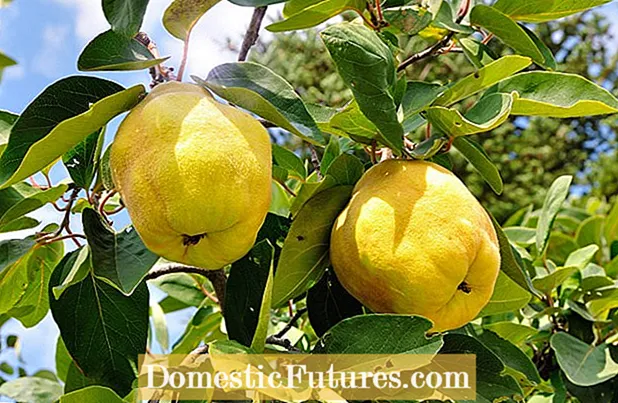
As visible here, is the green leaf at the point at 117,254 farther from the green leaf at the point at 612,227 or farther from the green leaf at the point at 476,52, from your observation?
the green leaf at the point at 612,227

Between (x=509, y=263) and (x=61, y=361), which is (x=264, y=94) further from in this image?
(x=61, y=361)

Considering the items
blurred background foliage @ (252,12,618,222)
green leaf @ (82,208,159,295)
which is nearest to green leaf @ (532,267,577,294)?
green leaf @ (82,208,159,295)

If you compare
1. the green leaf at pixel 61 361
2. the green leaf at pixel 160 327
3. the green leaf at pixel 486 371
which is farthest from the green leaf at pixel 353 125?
the green leaf at pixel 160 327

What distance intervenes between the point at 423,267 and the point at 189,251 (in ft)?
0.67

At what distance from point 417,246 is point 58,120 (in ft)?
1.18

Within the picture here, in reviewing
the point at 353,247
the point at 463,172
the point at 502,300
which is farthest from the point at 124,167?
the point at 463,172

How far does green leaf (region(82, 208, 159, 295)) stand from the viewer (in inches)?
27.4

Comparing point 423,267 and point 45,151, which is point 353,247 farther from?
point 45,151

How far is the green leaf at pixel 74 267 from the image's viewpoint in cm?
75

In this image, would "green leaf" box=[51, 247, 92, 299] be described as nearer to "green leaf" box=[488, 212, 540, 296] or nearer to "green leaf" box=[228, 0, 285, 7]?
"green leaf" box=[228, 0, 285, 7]

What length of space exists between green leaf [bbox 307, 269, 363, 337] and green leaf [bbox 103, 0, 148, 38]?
326 mm

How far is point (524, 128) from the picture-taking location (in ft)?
27.7

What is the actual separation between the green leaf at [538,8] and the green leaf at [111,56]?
49 centimetres

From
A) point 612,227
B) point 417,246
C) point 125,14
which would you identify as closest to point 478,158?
point 417,246
